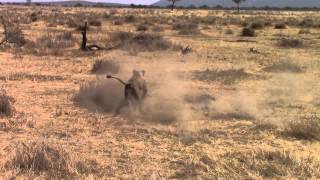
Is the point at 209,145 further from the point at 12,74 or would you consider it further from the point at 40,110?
the point at 12,74

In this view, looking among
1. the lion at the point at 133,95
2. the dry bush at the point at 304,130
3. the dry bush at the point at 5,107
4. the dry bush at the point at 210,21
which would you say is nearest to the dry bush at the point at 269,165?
the dry bush at the point at 304,130

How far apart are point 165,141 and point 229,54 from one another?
13.9m

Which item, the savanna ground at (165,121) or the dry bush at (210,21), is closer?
the savanna ground at (165,121)

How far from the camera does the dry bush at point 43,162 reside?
22.6 feet

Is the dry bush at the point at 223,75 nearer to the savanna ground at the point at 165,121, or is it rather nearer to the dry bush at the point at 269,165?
the savanna ground at the point at 165,121

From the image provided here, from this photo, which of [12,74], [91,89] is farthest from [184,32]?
[91,89]

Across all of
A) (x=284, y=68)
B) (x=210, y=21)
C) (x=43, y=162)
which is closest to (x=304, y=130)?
(x=43, y=162)

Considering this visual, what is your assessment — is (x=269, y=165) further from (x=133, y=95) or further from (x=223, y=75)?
(x=223, y=75)

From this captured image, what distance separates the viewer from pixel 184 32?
114 feet

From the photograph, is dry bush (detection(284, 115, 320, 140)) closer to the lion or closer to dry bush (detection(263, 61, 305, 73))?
the lion

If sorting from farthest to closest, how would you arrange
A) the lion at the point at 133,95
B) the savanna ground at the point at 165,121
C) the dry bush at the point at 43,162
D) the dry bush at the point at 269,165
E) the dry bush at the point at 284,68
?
the dry bush at the point at 284,68
the lion at the point at 133,95
the savanna ground at the point at 165,121
the dry bush at the point at 269,165
the dry bush at the point at 43,162

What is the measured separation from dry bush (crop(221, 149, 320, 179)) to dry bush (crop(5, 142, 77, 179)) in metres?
2.05

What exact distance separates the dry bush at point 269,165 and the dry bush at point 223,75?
7248mm

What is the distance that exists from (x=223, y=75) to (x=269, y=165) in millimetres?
8848
